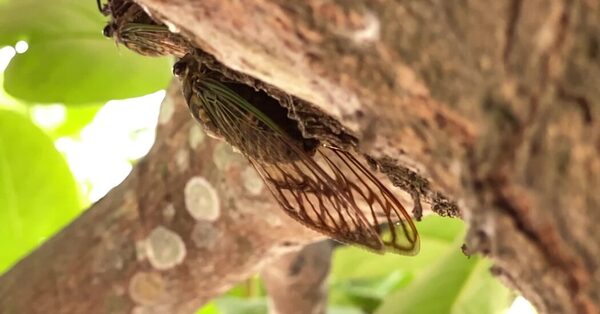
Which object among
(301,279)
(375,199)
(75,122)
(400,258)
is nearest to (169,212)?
(301,279)

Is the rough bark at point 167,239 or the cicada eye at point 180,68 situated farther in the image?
the rough bark at point 167,239

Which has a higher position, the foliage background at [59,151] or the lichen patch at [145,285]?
the foliage background at [59,151]

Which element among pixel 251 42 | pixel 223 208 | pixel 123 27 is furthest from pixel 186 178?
pixel 251 42

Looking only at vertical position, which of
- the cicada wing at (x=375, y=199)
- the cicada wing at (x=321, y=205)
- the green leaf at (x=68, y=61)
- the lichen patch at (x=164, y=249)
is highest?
the green leaf at (x=68, y=61)

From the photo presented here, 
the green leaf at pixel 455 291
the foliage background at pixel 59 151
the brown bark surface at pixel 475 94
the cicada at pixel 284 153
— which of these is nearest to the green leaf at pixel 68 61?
the foliage background at pixel 59 151

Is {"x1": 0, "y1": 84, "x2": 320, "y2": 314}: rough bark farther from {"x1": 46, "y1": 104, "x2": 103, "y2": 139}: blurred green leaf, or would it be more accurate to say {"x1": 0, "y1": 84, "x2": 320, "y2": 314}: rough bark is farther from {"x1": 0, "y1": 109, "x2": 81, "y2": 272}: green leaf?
{"x1": 46, "y1": 104, "x2": 103, "y2": 139}: blurred green leaf

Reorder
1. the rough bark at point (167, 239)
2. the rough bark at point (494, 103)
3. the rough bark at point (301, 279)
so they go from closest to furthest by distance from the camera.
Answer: the rough bark at point (494, 103) → the rough bark at point (167, 239) → the rough bark at point (301, 279)

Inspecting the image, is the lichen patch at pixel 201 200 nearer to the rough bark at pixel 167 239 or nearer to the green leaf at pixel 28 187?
the rough bark at pixel 167 239
